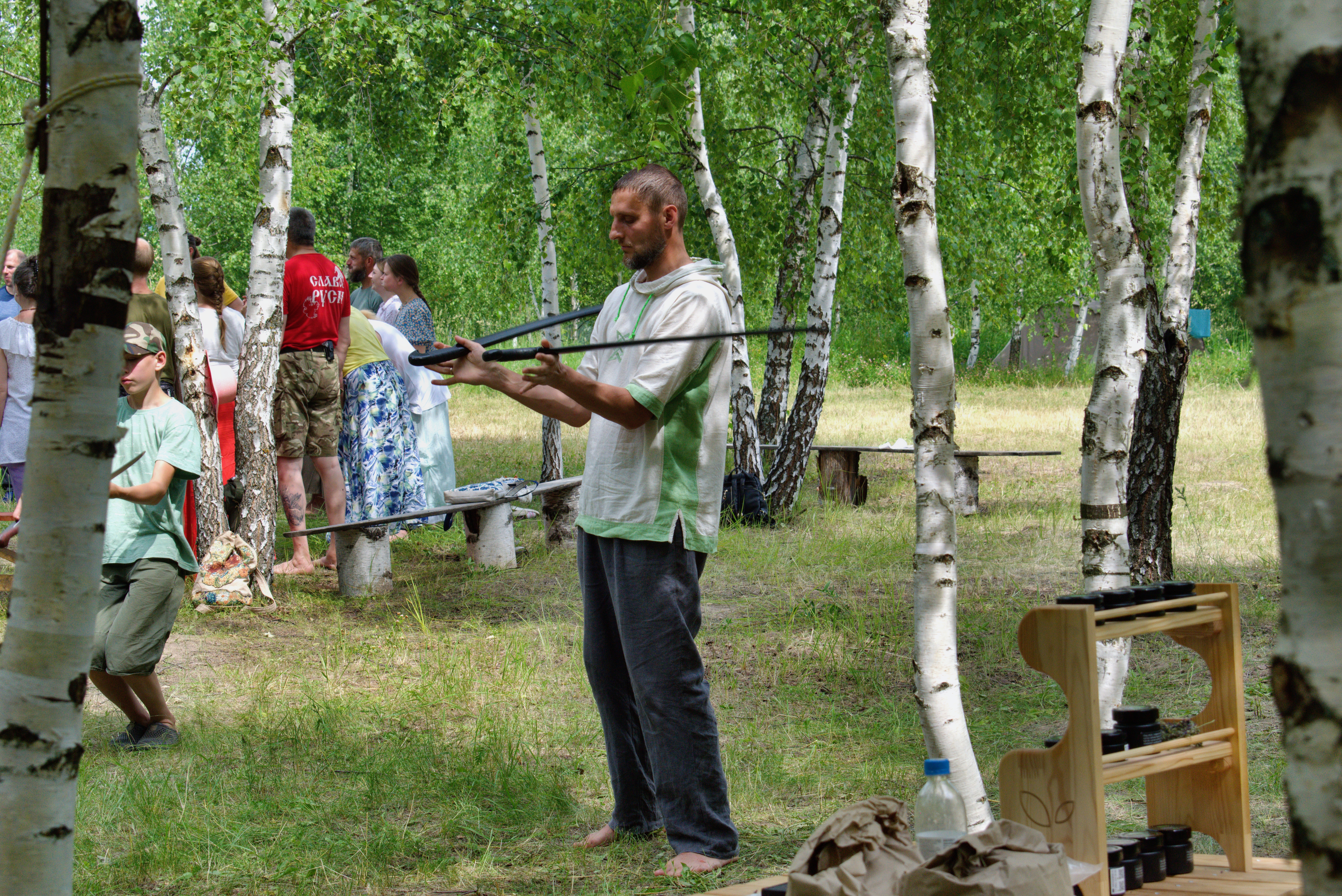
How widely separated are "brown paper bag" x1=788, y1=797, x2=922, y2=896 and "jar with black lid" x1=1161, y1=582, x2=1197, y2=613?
100cm

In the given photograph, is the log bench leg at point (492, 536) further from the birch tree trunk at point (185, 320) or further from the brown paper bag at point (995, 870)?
the brown paper bag at point (995, 870)

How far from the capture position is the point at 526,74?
37.9ft

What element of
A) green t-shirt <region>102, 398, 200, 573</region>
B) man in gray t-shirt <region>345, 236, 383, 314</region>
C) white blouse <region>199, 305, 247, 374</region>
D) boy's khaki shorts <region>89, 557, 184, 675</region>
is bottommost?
boy's khaki shorts <region>89, 557, 184, 675</region>

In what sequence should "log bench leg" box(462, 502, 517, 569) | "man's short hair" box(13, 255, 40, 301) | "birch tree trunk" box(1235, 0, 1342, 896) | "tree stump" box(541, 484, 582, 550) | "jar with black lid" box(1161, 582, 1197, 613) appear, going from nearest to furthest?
1. "birch tree trunk" box(1235, 0, 1342, 896)
2. "jar with black lid" box(1161, 582, 1197, 613)
3. "man's short hair" box(13, 255, 40, 301)
4. "log bench leg" box(462, 502, 517, 569)
5. "tree stump" box(541, 484, 582, 550)

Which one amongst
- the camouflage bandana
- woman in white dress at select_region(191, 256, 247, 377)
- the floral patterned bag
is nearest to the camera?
the camouflage bandana

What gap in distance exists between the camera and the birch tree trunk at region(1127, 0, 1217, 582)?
21.0 feet

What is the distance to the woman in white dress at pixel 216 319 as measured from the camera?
7.44 m

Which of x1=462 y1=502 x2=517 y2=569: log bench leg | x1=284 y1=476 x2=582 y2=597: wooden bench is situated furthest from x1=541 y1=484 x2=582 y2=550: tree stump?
x1=462 y1=502 x2=517 y2=569: log bench leg

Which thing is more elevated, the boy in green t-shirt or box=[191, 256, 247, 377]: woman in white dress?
box=[191, 256, 247, 377]: woman in white dress

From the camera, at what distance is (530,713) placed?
512 cm

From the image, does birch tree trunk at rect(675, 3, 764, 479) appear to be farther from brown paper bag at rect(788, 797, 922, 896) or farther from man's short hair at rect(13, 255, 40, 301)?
brown paper bag at rect(788, 797, 922, 896)

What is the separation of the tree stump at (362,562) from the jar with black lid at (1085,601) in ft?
16.3

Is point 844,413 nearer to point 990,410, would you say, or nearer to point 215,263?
point 990,410

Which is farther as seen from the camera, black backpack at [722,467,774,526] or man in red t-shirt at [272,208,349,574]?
black backpack at [722,467,774,526]
